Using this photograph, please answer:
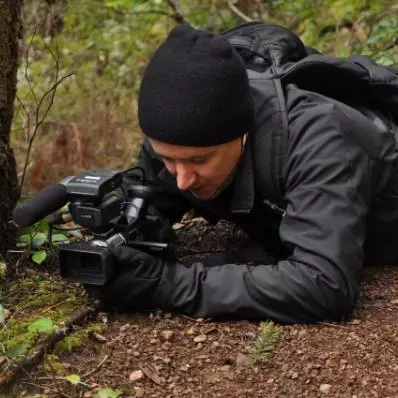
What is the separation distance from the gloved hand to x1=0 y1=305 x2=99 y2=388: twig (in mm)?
85

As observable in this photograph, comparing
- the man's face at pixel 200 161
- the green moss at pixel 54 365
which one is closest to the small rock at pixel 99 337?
the green moss at pixel 54 365

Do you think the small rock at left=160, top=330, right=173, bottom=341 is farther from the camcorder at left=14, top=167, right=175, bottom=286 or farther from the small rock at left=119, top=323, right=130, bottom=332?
the camcorder at left=14, top=167, right=175, bottom=286

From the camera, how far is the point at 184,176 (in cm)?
270

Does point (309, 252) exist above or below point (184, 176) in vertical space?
below

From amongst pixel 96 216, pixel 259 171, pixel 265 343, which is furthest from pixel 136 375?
pixel 259 171

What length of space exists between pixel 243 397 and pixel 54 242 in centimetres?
144

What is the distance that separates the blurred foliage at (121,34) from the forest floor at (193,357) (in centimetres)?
391

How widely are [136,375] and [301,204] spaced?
894 mm

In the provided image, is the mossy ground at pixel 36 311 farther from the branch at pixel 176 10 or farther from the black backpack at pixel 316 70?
the branch at pixel 176 10

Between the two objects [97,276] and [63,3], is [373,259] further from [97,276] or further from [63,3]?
[63,3]

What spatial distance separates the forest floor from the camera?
227cm

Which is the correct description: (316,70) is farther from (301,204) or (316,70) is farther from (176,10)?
(176,10)

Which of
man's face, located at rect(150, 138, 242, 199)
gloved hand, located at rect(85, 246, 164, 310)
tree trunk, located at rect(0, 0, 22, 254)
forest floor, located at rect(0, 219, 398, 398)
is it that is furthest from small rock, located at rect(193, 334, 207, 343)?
tree trunk, located at rect(0, 0, 22, 254)

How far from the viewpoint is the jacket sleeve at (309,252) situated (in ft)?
8.42
